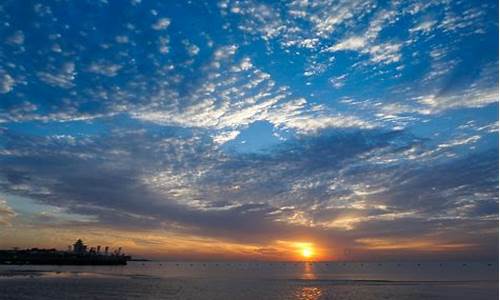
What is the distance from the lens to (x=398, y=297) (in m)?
73.6

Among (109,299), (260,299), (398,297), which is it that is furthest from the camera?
(398,297)

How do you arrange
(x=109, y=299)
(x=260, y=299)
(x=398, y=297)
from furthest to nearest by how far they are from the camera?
1. (x=398, y=297)
2. (x=260, y=299)
3. (x=109, y=299)

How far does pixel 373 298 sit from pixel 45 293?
177 ft

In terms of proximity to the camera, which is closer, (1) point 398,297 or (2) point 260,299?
(2) point 260,299

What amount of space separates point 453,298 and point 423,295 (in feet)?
18.2

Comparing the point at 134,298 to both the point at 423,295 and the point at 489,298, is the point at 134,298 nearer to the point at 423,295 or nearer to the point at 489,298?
the point at 423,295

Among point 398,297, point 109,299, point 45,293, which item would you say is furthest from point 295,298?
point 45,293

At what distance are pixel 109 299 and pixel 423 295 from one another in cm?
5410

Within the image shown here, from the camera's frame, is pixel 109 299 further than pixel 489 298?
No

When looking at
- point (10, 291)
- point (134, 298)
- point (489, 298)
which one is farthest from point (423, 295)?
point (10, 291)

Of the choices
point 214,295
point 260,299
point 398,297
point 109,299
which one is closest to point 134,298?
point 109,299

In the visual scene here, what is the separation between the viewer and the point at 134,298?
221 feet

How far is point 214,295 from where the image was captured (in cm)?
7394

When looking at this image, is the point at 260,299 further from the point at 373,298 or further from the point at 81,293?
the point at 81,293
